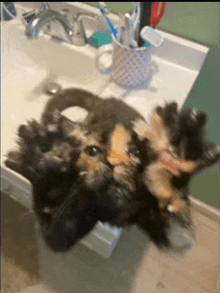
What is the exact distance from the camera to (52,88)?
2.16ft

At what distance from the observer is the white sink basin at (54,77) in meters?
0.48

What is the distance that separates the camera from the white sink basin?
0.48 m

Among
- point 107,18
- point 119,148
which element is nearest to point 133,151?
point 119,148

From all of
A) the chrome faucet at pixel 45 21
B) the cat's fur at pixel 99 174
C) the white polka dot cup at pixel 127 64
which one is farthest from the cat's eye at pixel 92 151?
the chrome faucet at pixel 45 21

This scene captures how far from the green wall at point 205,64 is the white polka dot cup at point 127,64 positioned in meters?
0.07

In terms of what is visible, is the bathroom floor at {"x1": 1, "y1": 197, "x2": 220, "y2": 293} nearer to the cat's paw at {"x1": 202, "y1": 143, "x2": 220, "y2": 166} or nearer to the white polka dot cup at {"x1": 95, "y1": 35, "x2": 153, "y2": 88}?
the cat's paw at {"x1": 202, "y1": 143, "x2": 220, "y2": 166}

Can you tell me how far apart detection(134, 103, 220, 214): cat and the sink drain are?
324 millimetres

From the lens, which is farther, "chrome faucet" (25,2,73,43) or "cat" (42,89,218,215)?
"chrome faucet" (25,2,73,43)

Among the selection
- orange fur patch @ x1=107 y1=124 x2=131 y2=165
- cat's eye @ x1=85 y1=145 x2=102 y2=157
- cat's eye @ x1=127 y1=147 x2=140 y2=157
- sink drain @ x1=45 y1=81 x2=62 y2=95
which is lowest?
sink drain @ x1=45 y1=81 x2=62 y2=95

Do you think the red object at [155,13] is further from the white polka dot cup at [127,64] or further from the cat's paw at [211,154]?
the cat's paw at [211,154]

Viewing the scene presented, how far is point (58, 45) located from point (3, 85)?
0.63 feet

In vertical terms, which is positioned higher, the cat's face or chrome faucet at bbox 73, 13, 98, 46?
chrome faucet at bbox 73, 13, 98, 46

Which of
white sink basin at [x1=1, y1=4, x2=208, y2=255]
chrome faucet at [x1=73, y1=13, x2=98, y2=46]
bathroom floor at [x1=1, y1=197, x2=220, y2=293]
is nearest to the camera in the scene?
bathroom floor at [x1=1, y1=197, x2=220, y2=293]

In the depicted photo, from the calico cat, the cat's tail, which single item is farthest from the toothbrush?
the calico cat
